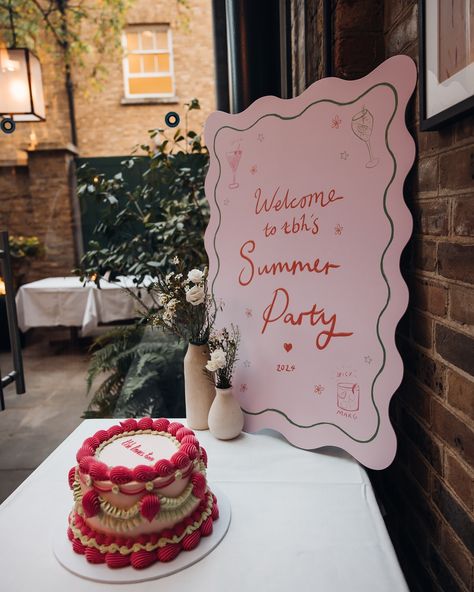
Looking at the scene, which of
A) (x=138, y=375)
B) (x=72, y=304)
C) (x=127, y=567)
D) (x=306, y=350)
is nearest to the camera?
(x=127, y=567)

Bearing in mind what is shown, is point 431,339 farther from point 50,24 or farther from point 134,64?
point 134,64

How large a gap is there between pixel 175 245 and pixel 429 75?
4.43 feet

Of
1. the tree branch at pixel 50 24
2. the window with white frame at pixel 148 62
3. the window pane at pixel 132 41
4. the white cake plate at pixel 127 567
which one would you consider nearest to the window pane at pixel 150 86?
the window with white frame at pixel 148 62

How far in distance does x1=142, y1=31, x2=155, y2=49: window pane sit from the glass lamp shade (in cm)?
191

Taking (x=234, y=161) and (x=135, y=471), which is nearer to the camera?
(x=135, y=471)

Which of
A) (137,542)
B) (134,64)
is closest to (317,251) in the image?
(137,542)

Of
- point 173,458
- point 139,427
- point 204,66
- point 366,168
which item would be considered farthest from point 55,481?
point 204,66

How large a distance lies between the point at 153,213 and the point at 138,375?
76 cm

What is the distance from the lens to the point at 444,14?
83cm

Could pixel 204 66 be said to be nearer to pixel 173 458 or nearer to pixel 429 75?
pixel 429 75

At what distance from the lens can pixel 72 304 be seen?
9.39 ft

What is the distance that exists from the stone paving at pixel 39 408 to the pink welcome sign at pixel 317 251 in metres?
1.36

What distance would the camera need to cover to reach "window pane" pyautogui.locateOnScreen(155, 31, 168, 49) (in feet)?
11.7

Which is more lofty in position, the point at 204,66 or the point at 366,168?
the point at 204,66
